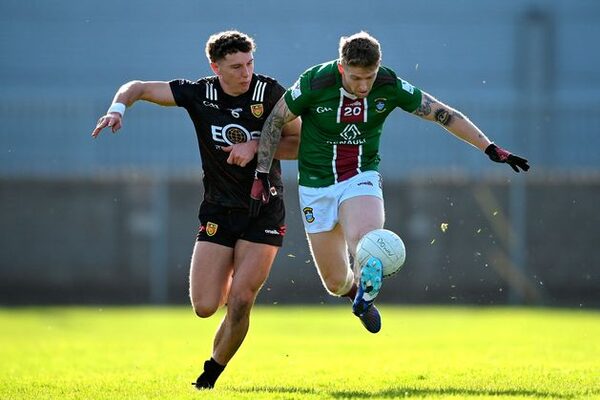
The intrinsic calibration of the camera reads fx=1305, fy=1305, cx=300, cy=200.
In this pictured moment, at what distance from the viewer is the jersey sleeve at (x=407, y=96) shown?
917 centimetres

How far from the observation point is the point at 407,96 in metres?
9.18

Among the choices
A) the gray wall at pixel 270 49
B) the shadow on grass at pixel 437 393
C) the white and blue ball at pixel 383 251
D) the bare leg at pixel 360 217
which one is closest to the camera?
the shadow on grass at pixel 437 393

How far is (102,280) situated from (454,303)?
214 inches

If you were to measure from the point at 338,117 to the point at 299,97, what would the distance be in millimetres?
312

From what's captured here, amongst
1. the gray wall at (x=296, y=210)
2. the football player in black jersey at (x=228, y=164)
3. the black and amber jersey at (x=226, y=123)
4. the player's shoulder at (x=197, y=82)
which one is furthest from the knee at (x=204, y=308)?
the gray wall at (x=296, y=210)

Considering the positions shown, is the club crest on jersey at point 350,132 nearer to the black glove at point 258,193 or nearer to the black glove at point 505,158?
the black glove at point 258,193

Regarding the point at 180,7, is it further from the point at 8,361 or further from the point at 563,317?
the point at 8,361

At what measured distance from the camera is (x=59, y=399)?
8.30 meters

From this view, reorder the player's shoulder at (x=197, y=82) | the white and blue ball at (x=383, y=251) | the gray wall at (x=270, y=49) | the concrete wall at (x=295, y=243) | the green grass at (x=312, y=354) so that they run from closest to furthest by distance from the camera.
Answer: the white and blue ball at (x=383, y=251) < the green grass at (x=312, y=354) < the player's shoulder at (x=197, y=82) < the concrete wall at (x=295, y=243) < the gray wall at (x=270, y=49)

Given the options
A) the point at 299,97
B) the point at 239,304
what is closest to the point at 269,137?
the point at 299,97

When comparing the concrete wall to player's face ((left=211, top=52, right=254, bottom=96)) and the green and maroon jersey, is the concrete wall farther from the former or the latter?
player's face ((left=211, top=52, right=254, bottom=96))

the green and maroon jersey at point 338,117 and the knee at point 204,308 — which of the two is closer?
the green and maroon jersey at point 338,117

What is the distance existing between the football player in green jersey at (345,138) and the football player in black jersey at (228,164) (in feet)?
0.72

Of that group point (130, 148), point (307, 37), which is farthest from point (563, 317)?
point (307, 37)
